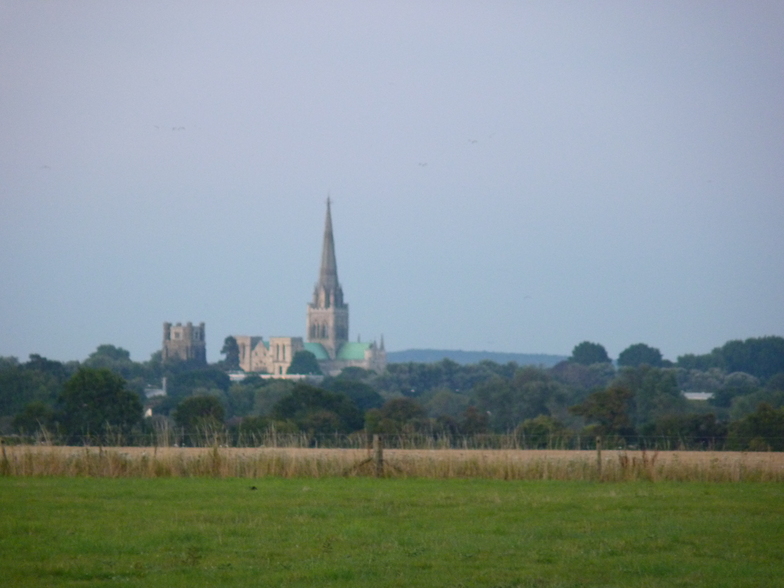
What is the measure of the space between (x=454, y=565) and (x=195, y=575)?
2.85 meters

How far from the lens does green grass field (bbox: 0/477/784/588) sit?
1293cm

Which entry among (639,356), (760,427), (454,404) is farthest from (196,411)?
(639,356)

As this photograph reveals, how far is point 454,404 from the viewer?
121 m

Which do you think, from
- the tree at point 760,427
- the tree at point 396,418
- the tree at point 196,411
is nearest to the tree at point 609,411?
the tree at point 760,427

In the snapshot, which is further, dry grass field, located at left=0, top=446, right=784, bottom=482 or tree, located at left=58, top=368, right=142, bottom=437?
tree, located at left=58, top=368, right=142, bottom=437

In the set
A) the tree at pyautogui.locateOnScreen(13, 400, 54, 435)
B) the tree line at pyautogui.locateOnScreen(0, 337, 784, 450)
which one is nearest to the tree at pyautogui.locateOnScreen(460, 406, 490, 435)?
the tree line at pyautogui.locateOnScreen(0, 337, 784, 450)

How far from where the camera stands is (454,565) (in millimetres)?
13570

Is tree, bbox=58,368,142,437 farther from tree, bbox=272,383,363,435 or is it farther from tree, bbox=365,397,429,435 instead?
tree, bbox=365,397,429,435

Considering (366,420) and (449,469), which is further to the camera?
(366,420)

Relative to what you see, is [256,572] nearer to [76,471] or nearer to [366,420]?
[76,471]

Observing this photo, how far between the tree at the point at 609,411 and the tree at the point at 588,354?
130 meters

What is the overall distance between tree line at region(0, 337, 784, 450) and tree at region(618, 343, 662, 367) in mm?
222

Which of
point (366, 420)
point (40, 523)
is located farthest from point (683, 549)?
point (366, 420)

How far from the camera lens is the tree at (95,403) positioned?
2467 inches
